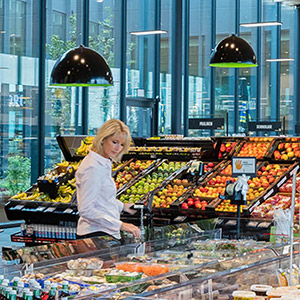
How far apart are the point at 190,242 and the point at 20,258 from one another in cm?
116

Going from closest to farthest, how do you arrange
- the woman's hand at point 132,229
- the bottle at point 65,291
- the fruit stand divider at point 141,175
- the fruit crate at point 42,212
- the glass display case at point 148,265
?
the bottle at point 65,291
the glass display case at point 148,265
the woman's hand at point 132,229
the fruit crate at point 42,212
the fruit stand divider at point 141,175

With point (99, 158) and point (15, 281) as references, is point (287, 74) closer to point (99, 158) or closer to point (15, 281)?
point (99, 158)

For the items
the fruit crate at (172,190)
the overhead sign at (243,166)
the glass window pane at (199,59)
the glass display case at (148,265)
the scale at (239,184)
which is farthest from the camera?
the glass window pane at (199,59)

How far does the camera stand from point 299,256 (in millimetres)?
3455

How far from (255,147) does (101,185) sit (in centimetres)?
396

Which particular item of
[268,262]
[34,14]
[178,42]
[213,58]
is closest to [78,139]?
[213,58]

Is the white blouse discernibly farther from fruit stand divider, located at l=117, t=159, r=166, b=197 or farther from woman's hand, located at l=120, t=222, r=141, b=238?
fruit stand divider, located at l=117, t=159, r=166, b=197

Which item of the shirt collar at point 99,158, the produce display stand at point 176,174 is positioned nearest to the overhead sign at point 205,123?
the produce display stand at point 176,174

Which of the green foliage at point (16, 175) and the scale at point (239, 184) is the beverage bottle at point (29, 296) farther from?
the green foliage at point (16, 175)

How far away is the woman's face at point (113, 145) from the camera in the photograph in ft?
13.3

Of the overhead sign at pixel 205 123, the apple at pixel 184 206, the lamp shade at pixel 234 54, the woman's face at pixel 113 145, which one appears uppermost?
the lamp shade at pixel 234 54

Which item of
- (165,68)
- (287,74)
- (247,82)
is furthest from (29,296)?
(287,74)

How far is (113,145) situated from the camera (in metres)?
4.09

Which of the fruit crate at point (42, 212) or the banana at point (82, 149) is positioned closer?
the fruit crate at point (42, 212)
